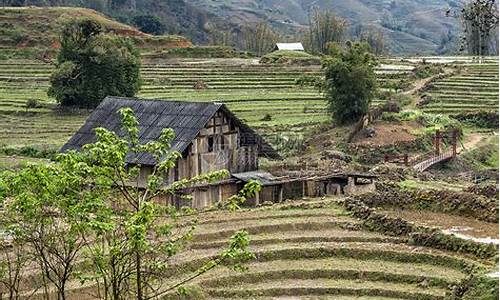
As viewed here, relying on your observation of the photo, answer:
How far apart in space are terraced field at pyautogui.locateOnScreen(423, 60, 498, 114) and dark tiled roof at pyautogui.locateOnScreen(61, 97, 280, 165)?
27.0 meters

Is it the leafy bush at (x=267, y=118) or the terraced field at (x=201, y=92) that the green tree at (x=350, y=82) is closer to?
the terraced field at (x=201, y=92)

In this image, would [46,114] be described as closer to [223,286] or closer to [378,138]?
[378,138]

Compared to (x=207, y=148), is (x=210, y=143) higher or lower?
higher

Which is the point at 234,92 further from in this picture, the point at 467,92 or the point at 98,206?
the point at 98,206

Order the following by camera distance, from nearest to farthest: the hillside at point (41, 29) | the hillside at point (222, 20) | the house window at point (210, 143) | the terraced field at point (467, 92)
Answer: the house window at point (210, 143)
the terraced field at point (467, 92)
the hillside at point (41, 29)
the hillside at point (222, 20)

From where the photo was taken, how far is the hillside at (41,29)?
86.1 meters

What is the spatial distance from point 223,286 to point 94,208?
29.4 ft

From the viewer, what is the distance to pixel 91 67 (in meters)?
56.2

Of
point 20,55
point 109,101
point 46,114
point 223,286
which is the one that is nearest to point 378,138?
point 109,101

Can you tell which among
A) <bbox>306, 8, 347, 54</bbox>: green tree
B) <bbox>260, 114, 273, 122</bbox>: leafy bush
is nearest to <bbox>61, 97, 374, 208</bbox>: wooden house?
<bbox>260, 114, 273, 122</bbox>: leafy bush

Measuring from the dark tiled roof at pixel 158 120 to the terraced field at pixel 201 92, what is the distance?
1125 cm

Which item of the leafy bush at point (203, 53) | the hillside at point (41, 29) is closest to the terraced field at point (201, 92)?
the leafy bush at point (203, 53)

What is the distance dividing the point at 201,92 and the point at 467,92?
741 inches

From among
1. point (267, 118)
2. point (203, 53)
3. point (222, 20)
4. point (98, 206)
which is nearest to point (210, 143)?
point (98, 206)
